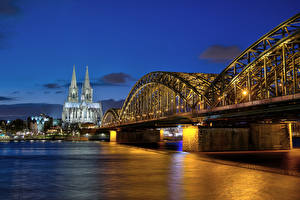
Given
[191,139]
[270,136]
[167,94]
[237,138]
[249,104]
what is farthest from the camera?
[167,94]

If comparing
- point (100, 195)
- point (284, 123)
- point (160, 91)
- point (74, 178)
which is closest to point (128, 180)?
point (74, 178)

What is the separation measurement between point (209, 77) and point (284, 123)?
2066 centimetres

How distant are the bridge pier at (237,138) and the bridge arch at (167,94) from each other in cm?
525

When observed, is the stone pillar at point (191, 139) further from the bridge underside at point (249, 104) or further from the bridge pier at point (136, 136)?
the bridge pier at point (136, 136)

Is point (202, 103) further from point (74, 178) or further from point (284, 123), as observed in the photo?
point (74, 178)

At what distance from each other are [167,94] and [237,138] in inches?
1111

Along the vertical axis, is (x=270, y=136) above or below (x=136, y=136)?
above

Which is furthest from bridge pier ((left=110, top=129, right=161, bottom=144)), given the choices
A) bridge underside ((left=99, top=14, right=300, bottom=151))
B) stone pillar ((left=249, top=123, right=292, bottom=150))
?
stone pillar ((left=249, top=123, right=292, bottom=150))

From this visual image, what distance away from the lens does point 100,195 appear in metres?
18.0

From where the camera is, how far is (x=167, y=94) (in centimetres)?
8781

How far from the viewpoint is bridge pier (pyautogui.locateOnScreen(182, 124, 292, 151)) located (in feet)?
194

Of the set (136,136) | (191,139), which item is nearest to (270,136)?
(191,139)

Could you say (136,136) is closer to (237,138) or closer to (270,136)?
(270,136)

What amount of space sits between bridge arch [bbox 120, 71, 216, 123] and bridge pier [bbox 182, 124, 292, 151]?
17.2ft
